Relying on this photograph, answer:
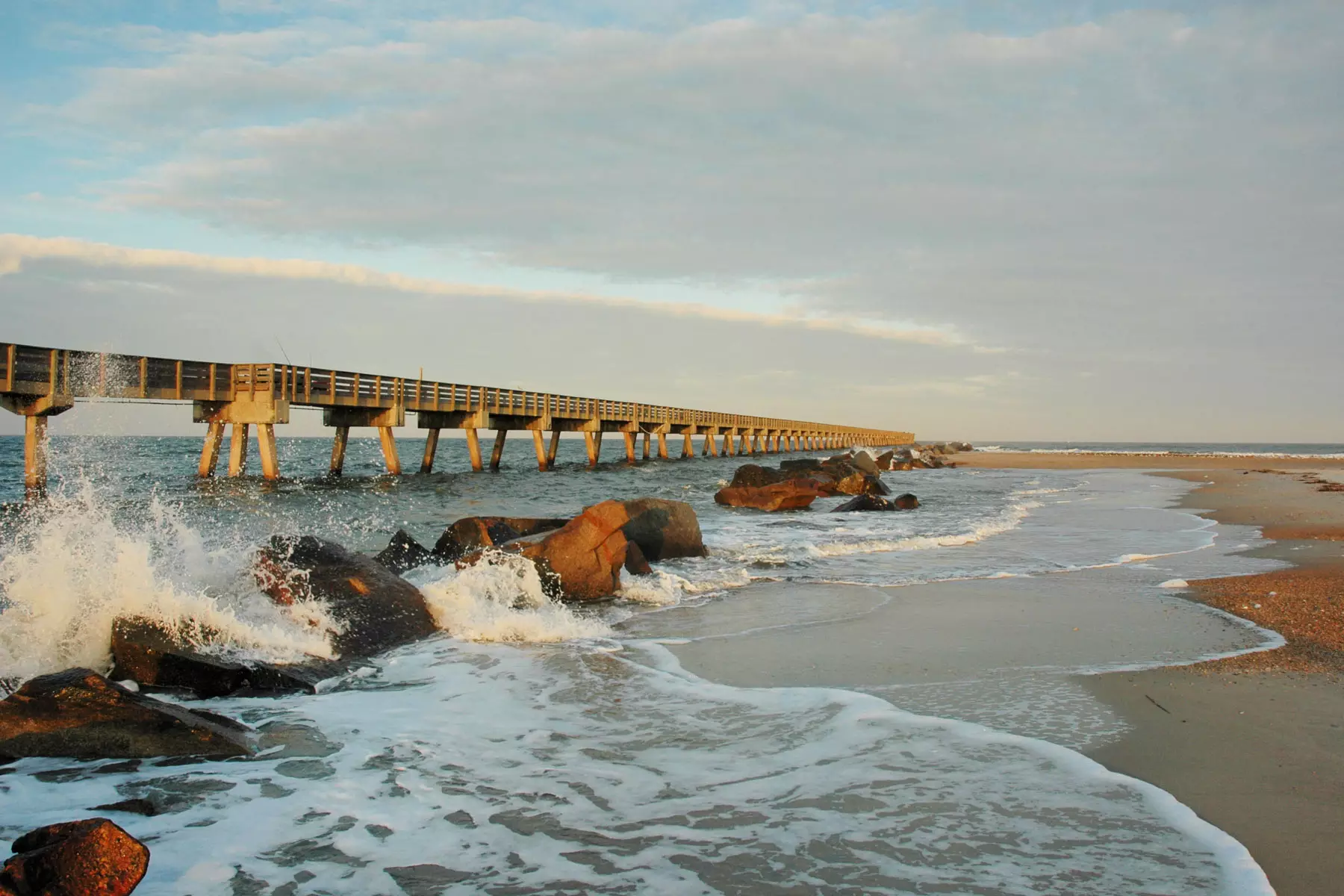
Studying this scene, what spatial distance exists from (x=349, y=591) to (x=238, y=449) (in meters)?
22.1

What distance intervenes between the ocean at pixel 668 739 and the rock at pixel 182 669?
0.19 m

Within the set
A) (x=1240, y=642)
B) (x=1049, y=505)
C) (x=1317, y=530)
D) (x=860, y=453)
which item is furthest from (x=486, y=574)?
(x=860, y=453)

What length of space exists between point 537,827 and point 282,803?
3.93ft

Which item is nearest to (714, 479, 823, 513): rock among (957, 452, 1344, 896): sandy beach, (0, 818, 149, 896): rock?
(957, 452, 1344, 896): sandy beach

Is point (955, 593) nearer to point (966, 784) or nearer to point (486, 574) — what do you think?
point (486, 574)

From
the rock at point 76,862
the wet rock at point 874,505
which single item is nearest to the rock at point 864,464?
the wet rock at point 874,505

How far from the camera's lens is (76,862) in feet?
9.23

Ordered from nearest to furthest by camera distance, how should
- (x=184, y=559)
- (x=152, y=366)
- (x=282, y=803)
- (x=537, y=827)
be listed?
(x=537, y=827) → (x=282, y=803) → (x=184, y=559) → (x=152, y=366)

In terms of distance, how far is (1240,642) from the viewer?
7.11 meters

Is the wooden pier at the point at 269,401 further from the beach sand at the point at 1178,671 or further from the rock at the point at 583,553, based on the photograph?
the beach sand at the point at 1178,671

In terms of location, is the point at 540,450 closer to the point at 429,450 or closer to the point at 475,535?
the point at 429,450

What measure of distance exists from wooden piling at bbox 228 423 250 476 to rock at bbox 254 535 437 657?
21002 mm

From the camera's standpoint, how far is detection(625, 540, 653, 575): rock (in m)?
10.8

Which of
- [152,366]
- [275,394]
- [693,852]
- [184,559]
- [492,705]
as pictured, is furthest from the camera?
[275,394]
